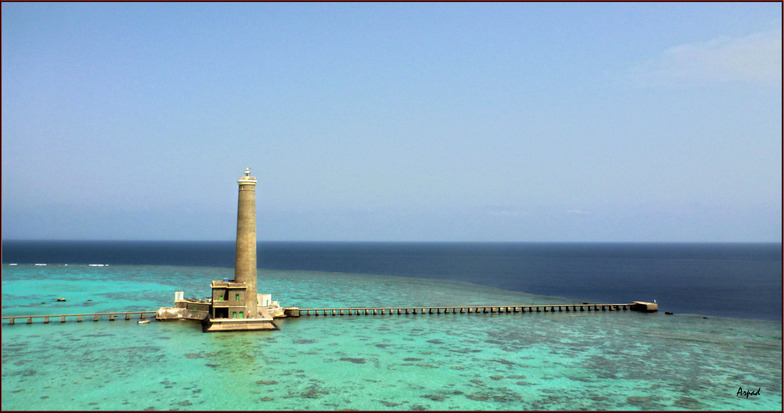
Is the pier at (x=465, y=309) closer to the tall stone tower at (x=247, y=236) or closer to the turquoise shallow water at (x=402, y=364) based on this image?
the turquoise shallow water at (x=402, y=364)

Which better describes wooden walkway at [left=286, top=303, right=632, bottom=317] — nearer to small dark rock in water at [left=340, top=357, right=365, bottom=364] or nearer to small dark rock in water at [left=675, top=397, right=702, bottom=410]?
small dark rock in water at [left=340, top=357, right=365, bottom=364]

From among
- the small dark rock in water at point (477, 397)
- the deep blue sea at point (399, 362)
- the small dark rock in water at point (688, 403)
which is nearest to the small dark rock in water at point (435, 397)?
the deep blue sea at point (399, 362)

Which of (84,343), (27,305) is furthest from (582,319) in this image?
(27,305)

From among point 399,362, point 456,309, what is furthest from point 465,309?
point 399,362

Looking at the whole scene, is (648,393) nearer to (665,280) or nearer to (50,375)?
(50,375)

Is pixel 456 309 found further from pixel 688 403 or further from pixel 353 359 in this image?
pixel 688 403

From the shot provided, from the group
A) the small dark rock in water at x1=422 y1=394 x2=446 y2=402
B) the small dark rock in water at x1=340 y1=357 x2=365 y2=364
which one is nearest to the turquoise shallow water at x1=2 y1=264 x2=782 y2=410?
the small dark rock in water at x1=340 y1=357 x2=365 y2=364
